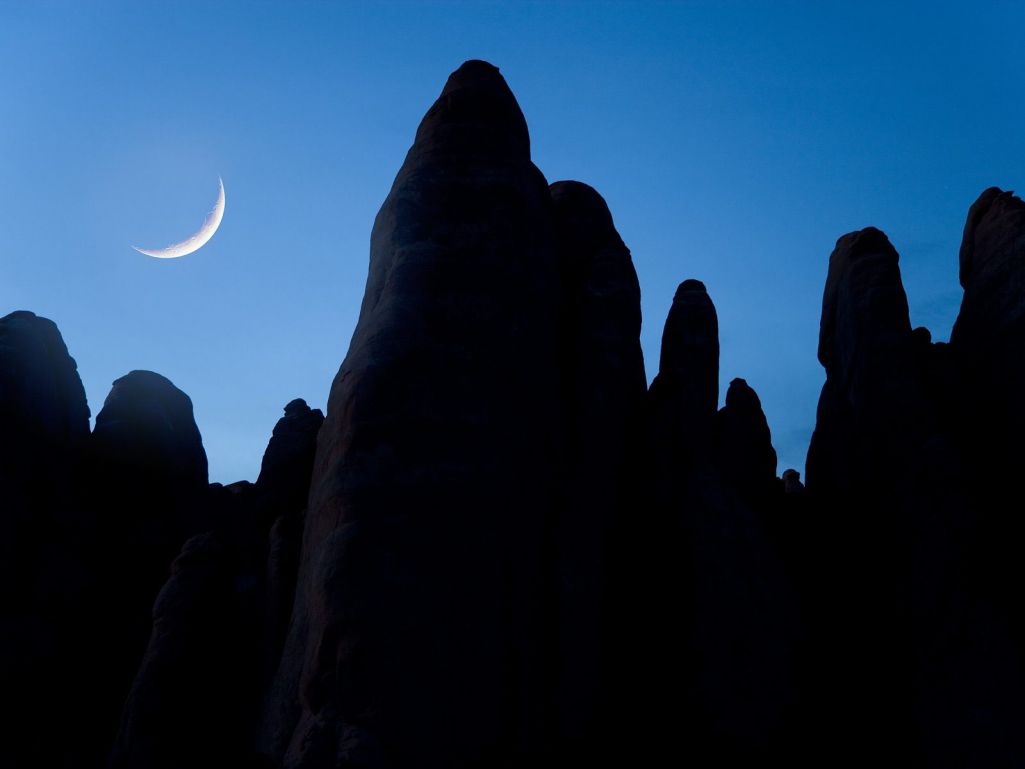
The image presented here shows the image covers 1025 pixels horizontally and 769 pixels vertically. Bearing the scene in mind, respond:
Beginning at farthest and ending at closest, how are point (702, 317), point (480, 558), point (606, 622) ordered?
point (702, 317)
point (606, 622)
point (480, 558)

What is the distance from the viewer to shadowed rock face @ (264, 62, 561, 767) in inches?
499

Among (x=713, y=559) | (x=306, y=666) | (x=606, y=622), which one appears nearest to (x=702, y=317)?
(x=713, y=559)

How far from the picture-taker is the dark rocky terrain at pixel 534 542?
13.7 meters

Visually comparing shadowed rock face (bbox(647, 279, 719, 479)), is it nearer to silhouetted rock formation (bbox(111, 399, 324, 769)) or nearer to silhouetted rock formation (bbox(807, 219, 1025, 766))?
silhouetted rock formation (bbox(807, 219, 1025, 766))

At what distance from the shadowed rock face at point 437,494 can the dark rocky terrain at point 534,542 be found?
5cm

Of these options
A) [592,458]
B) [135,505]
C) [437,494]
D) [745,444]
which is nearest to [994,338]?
[745,444]

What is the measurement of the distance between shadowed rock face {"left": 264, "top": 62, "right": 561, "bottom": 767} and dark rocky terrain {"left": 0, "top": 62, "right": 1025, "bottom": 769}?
49 mm

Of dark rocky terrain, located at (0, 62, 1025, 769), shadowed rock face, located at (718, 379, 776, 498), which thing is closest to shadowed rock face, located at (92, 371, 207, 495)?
dark rocky terrain, located at (0, 62, 1025, 769)

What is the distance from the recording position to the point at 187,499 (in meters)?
24.1

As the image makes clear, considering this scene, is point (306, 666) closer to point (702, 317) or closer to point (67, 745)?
point (67, 745)

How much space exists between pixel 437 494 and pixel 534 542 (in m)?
1.96

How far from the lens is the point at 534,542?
15250mm

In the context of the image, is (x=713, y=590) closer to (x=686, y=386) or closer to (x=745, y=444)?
(x=686, y=386)

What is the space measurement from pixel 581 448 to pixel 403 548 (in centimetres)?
507
